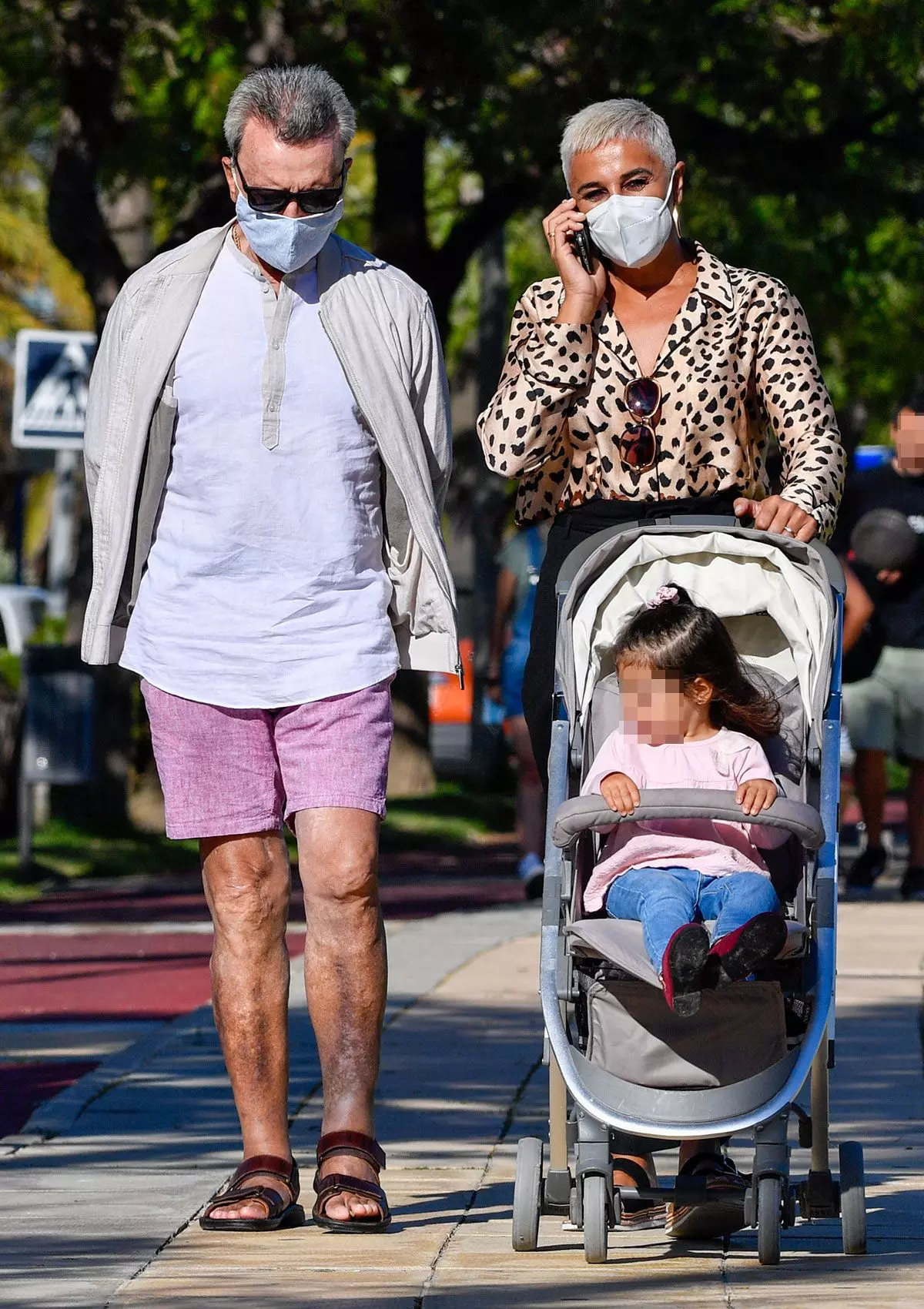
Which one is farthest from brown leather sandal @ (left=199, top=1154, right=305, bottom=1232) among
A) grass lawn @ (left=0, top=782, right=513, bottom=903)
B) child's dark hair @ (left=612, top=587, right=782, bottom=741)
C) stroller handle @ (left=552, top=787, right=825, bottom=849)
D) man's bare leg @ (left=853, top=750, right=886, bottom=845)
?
grass lawn @ (left=0, top=782, right=513, bottom=903)

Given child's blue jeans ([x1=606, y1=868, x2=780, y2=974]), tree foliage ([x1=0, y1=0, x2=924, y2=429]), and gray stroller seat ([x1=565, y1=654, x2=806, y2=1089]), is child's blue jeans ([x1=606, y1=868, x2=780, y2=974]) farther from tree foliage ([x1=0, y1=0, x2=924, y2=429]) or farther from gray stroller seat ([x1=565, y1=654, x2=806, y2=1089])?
tree foliage ([x1=0, y1=0, x2=924, y2=429])

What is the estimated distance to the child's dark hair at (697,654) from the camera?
4664mm

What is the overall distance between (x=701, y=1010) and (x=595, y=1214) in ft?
1.31

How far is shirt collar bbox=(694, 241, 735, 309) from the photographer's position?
193 inches

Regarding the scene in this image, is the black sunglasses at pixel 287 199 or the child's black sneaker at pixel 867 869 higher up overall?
the black sunglasses at pixel 287 199

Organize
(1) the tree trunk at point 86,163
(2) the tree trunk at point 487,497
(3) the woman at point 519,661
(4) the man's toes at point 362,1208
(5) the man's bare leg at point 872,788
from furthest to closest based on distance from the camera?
1. (2) the tree trunk at point 487,497
2. (1) the tree trunk at point 86,163
3. (5) the man's bare leg at point 872,788
4. (3) the woman at point 519,661
5. (4) the man's toes at point 362,1208

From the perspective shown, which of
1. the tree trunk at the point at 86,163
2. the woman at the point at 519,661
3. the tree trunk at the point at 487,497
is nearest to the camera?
the woman at the point at 519,661

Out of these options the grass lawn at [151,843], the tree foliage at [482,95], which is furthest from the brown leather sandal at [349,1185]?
the tree foliage at [482,95]

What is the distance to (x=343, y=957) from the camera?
486 centimetres

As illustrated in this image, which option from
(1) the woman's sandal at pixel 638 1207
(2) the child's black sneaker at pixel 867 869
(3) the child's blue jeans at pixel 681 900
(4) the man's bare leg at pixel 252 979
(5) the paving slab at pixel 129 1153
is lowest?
(2) the child's black sneaker at pixel 867 869

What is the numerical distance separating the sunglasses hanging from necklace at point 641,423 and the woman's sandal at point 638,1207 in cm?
136

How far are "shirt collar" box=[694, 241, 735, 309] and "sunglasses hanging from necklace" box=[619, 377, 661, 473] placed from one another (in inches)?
8.5

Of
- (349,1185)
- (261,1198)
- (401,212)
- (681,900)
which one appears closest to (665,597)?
(681,900)

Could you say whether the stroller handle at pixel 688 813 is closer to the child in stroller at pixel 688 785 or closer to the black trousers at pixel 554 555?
the child in stroller at pixel 688 785
